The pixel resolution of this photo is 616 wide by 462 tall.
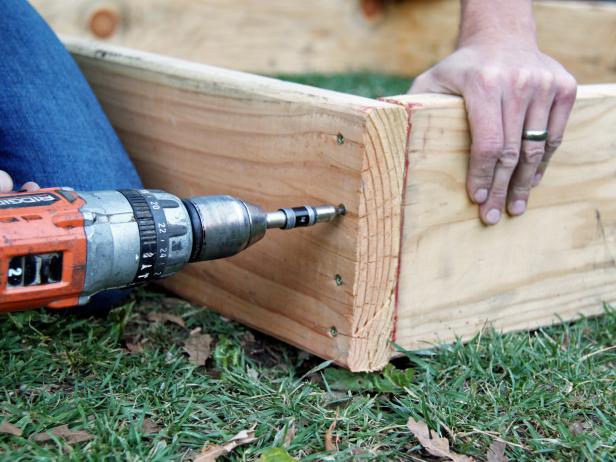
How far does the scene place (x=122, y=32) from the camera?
2.94 m

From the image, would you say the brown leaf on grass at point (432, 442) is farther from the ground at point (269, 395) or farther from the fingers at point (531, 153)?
the fingers at point (531, 153)

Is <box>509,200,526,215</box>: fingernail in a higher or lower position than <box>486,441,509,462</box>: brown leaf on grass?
higher

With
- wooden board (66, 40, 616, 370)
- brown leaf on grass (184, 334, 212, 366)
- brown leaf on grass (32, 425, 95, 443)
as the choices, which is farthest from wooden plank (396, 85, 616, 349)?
brown leaf on grass (32, 425, 95, 443)

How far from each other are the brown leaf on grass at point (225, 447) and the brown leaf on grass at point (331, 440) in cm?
11

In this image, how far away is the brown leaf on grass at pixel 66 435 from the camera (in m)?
1.14

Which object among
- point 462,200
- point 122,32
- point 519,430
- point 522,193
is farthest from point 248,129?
point 122,32

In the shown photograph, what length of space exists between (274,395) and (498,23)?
81cm

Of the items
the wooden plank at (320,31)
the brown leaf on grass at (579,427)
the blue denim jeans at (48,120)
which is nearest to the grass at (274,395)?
the brown leaf on grass at (579,427)

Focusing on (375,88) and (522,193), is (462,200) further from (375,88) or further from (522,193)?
(375,88)

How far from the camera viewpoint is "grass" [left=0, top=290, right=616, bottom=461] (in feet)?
3.86

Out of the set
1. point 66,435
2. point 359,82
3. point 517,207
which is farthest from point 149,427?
point 359,82

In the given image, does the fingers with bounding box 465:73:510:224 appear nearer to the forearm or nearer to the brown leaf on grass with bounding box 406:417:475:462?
the forearm

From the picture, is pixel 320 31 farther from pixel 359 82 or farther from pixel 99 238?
pixel 99 238

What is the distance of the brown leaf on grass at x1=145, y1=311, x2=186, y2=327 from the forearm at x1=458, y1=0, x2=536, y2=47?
77 centimetres
